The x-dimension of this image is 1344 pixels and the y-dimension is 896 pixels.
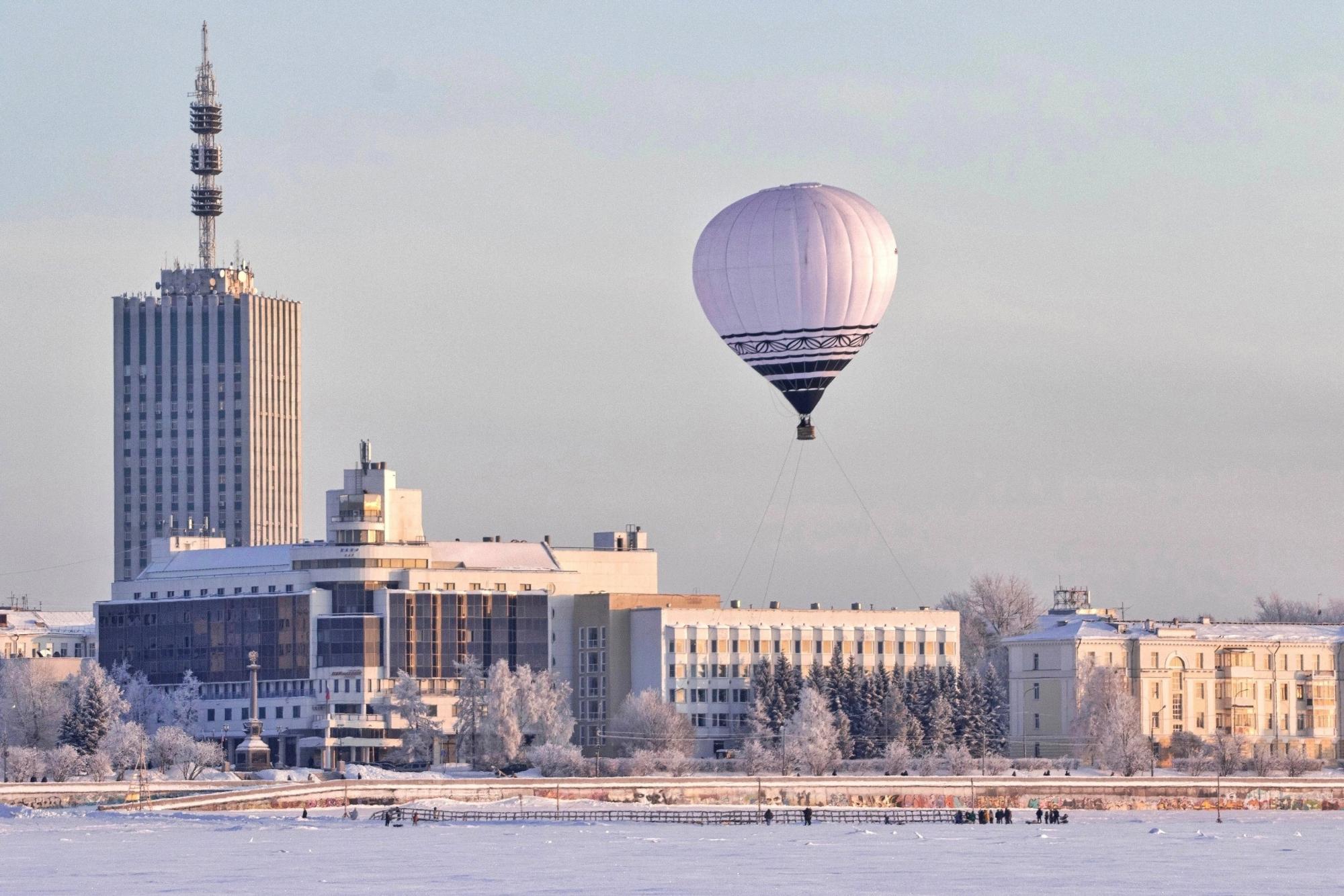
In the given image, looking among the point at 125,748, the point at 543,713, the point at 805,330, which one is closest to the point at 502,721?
the point at 543,713

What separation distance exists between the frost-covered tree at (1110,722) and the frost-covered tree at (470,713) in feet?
113

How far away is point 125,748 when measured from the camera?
176 metres

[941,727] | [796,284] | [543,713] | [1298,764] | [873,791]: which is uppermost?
[796,284]

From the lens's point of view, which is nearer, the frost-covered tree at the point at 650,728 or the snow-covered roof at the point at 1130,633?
the frost-covered tree at the point at 650,728

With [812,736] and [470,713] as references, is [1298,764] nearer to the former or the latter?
[812,736]

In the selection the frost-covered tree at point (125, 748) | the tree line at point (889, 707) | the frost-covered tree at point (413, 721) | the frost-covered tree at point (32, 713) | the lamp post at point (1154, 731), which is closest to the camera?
the frost-covered tree at point (125, 748)

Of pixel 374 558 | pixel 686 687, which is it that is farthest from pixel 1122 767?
pixel 374 558

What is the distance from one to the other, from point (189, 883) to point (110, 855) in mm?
14678

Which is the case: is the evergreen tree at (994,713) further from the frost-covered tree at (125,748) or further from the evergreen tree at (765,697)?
the frost-covered tree at (125,748)

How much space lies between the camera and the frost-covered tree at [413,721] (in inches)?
7441

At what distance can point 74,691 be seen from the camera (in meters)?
194

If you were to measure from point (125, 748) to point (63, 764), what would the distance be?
13.5 ft

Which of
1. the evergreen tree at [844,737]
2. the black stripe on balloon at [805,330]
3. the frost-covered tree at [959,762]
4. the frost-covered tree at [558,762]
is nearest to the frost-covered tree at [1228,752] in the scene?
the frost-covered tree at [959,762]

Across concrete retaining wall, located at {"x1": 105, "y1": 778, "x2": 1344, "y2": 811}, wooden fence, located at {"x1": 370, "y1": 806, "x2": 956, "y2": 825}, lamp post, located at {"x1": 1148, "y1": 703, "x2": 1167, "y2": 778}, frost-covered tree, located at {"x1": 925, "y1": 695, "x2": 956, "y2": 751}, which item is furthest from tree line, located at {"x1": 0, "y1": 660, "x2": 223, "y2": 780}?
lamp post, located at {"x1": 1148, "y1": 703, "x2": 1167, "y2": 778}
